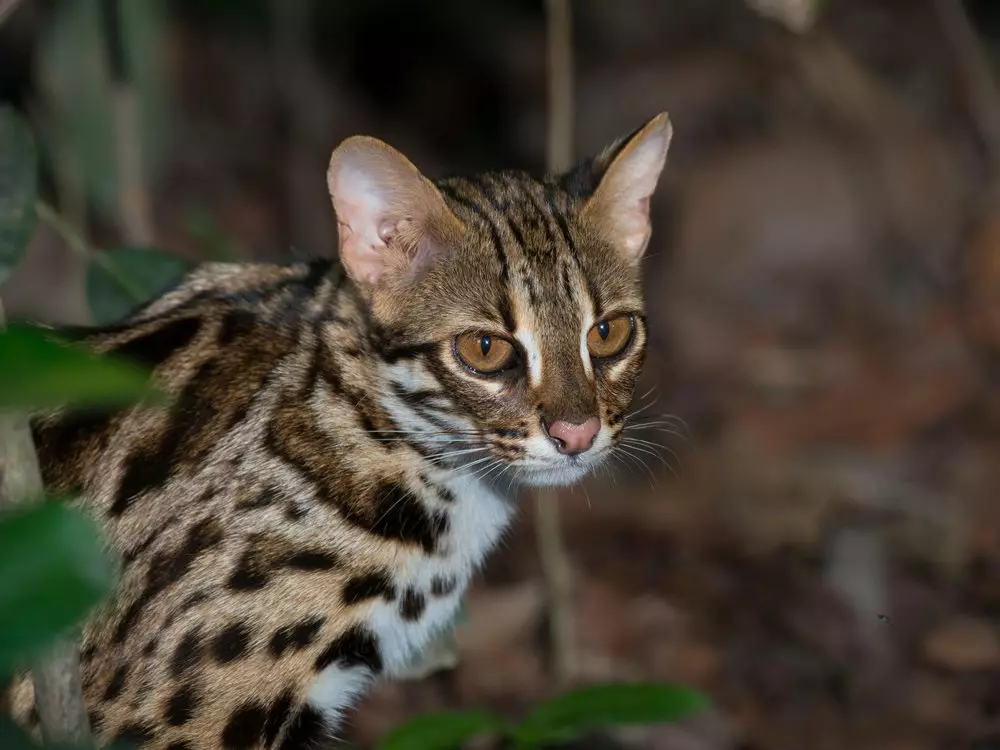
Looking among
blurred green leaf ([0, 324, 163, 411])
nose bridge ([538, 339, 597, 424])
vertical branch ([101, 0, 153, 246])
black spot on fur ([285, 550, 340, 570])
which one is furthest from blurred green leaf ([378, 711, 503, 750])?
vertical branch ([101, 0, 153, 246])

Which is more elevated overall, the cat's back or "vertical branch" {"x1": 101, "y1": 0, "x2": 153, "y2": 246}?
"vertical branch" {"x1": 101, "y1": 0, "x2": 153, "y2": 246}

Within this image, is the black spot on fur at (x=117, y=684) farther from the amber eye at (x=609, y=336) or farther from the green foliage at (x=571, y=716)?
the amber eye at (x=609, y=336)

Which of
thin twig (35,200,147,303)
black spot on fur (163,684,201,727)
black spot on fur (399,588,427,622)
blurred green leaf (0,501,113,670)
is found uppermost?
thin twig (35,200,147,303)

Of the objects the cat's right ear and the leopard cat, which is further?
the cat's right ear

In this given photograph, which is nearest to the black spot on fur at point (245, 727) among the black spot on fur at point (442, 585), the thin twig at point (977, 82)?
the black spot on fur at point (442, 585)

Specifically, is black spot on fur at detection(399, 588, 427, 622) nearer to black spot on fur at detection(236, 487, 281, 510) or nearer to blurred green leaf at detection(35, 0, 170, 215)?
black spot on fur at detection(236, 487, 281, 510)

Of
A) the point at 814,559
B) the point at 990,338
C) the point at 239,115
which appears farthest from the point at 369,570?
the point at 239,115

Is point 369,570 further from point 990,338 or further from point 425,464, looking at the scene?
point 990,338
